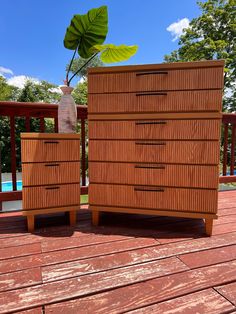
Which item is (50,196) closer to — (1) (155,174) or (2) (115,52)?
(1) (155,174)

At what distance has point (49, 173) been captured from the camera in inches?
58.8

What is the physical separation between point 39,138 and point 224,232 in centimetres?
138

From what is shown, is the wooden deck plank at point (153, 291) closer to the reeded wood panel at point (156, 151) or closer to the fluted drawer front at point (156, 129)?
the reeded wood panel at point (156, 151)

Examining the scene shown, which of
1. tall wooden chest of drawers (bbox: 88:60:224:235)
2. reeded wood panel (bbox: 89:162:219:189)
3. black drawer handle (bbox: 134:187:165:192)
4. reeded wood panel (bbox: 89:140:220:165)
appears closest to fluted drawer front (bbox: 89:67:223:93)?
tall wooden chest of drawers (bbox: 88:60:224:235)

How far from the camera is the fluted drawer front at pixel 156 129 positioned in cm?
136

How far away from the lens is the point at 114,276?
975mm

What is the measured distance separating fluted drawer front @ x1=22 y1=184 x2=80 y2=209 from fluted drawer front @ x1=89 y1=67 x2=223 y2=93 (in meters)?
0.70

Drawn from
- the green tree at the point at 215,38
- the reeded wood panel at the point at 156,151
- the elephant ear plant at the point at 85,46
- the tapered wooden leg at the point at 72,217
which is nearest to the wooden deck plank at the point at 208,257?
the reeded wood panel at the point at 156,151

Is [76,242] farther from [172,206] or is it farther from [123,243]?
[172,206]

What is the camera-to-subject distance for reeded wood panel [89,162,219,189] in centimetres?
139

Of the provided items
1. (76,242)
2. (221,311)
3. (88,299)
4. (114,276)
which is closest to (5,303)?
(88,299)

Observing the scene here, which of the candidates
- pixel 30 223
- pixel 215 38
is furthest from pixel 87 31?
pixel 215 38

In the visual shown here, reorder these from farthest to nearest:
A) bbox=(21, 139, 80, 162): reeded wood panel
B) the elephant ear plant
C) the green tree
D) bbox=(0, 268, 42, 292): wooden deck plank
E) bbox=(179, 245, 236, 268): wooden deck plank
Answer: the green tree, the elephant ear plant, bbox=(21, 139, 80, 162): reeded wood panel, bbox=(179, 245, 236, 268): wooden deck plank, bbox=(0, 268, 42, 292): wooden deck plank

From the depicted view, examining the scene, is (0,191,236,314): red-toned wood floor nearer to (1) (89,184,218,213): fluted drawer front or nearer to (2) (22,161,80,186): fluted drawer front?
(1) (89,184,218,213): fluted drawer front
